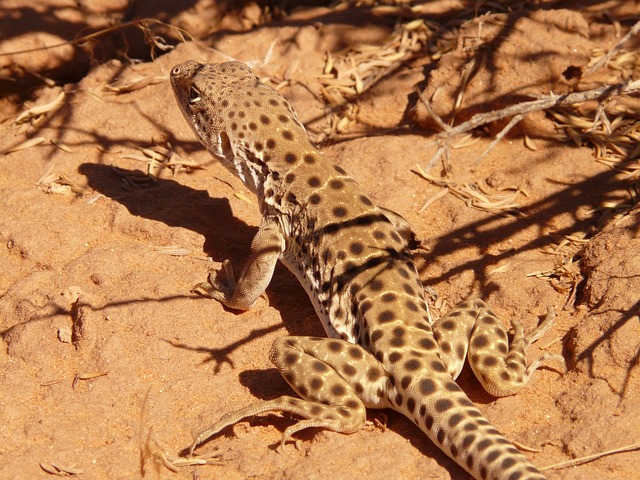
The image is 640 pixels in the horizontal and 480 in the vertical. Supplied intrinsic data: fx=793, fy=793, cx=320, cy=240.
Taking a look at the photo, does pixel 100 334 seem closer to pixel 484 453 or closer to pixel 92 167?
pixel 92 167

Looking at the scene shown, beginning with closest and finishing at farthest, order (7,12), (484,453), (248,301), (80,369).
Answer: (484,453)
(80,369)
(248,301)
(7,12)

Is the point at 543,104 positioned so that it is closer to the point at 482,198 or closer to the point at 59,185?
the point at 482,198

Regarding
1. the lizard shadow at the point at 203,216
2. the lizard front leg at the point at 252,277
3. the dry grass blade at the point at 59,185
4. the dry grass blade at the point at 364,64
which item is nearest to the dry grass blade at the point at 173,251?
the lizard shadow at the point at 203,216

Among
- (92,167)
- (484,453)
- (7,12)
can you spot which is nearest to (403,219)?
(484,453)

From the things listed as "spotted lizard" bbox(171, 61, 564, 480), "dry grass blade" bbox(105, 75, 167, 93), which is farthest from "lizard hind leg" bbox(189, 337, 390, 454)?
"dry grass blade" bbox(105, 75, 167, 93)

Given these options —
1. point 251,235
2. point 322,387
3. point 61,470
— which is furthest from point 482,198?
point 61,470

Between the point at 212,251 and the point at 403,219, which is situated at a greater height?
the point at 403,219

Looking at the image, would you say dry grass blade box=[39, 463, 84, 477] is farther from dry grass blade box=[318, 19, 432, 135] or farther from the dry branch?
dry grass blade box=[318, 19, 432, 135]
